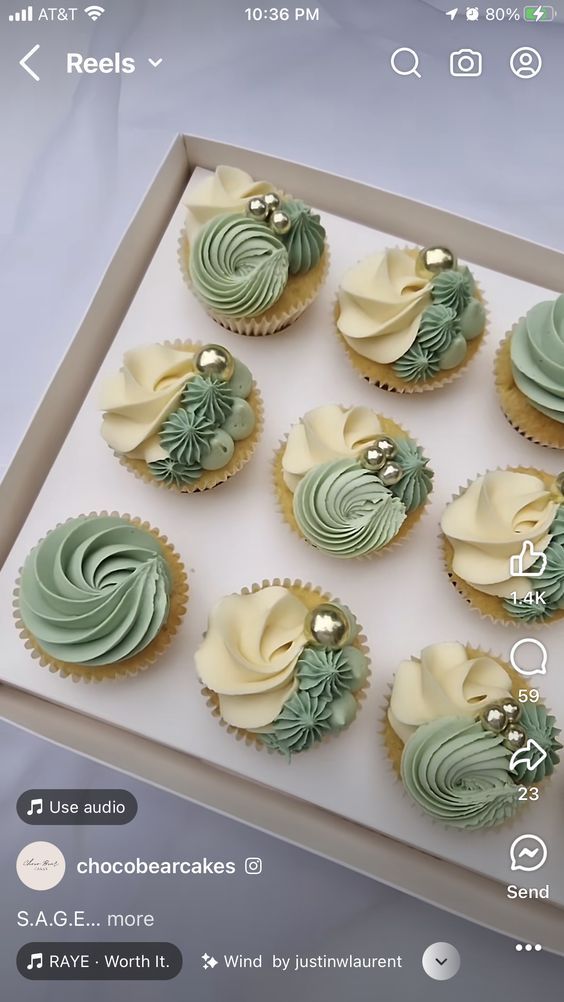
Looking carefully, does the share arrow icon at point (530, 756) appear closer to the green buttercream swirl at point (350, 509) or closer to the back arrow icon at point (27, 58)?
the green buttercream swirl at point (350, 509)

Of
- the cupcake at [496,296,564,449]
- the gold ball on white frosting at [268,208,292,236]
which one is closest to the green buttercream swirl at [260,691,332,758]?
the cupcake at [496,296,564,449]

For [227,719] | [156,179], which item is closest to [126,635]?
[227,719]

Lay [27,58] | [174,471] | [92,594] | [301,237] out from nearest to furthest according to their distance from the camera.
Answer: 1. [92,594]
2. [174,471]
3. [301,237]
4. [27,58]

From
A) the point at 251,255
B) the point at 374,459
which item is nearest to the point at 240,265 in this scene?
the point at 251,255

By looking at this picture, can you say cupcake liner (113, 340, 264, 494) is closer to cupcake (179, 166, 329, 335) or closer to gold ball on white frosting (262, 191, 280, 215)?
cupcake (179, 166, 329, 335)

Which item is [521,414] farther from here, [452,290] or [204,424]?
[204,424]

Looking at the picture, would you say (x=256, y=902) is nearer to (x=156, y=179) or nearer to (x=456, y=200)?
(x=156, y=179)
